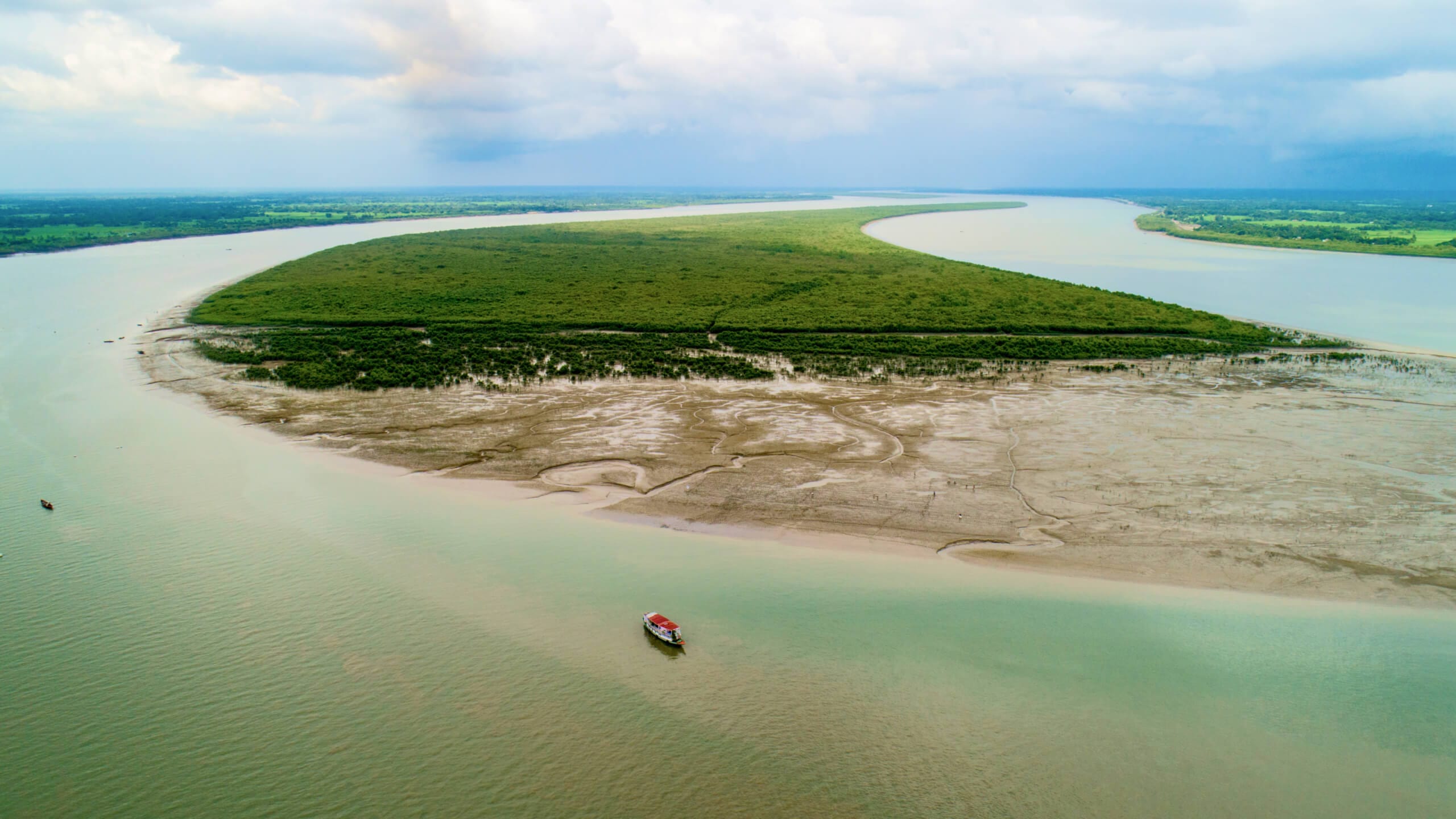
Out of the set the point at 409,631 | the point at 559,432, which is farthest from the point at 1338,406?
the point at 409,631

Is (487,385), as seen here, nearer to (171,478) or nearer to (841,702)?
(171,478)

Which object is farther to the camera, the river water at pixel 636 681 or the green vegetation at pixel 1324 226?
the green vegetation at pixel 1324 226

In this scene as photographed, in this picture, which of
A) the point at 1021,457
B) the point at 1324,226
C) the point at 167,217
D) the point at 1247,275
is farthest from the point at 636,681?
the point at 167,217

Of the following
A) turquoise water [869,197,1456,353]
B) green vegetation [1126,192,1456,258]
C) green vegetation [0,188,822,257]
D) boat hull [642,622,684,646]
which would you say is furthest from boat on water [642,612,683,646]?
green vegetation [0,188,822,257]

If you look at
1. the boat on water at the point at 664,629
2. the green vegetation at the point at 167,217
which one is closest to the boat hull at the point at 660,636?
the boat on water at the point at 664,629

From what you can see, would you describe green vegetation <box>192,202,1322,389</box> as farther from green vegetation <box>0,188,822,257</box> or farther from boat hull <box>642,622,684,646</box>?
green vegetation <box>0,188,822,257</box>

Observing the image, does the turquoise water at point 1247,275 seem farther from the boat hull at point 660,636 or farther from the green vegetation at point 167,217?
the green vegetation at point 167,217
